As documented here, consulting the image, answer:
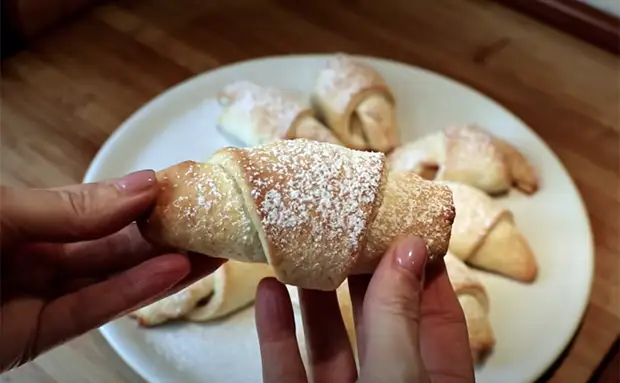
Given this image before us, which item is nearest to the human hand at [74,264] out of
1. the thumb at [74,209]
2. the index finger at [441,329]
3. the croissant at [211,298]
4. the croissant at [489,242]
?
the thumb at [74,209]

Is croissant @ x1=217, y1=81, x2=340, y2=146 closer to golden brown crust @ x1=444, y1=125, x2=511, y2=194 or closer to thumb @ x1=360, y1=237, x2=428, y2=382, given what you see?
golden brown crust @ x1=444, y1=125, x2=511, y2=194

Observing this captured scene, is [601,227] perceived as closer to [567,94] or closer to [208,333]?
[567,94]

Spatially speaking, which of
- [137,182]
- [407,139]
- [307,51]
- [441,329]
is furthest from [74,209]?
[307,51]

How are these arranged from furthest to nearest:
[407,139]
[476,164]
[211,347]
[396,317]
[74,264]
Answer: [407,139], [476,164], [211,347], [74,264], [396,317]

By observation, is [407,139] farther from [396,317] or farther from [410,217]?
[396,317]

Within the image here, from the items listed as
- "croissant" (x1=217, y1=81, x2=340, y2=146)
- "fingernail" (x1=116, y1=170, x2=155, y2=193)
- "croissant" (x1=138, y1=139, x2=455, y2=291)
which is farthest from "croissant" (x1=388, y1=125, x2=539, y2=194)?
"fingernail" (x1=116, y1=170, x2=155, y2=193)

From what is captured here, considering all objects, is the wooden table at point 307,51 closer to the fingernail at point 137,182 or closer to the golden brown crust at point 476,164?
the golden brown crust at point 476,164
